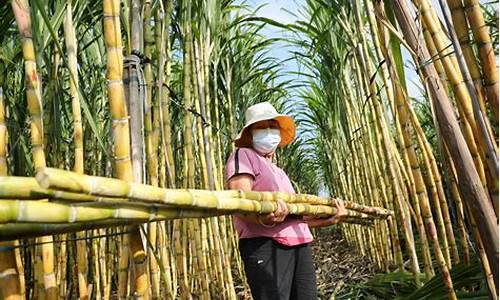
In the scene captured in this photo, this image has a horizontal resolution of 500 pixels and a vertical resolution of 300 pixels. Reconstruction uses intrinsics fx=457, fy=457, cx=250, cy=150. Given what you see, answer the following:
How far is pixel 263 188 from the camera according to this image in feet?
5.18

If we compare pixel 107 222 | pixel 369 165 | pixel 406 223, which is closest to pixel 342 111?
pixel 369 165

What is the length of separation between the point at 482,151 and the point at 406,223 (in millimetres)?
1059

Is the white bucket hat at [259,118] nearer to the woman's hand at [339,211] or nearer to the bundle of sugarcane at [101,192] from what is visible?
the woman's hand at [339,211]

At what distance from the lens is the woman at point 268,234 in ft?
4.92

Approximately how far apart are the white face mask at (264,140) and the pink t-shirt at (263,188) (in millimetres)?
38

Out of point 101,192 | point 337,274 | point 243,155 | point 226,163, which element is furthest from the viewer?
point 337,274

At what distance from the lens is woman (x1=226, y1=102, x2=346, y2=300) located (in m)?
1.50

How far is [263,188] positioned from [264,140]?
190 mm

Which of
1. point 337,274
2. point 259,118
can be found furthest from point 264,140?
point 337,274

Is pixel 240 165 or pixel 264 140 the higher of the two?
pixel 264 140

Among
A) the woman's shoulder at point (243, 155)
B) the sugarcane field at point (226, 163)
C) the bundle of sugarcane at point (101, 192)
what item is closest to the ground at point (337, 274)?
the sugarcane field at point (226, 163)

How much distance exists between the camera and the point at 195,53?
2754 millimetres

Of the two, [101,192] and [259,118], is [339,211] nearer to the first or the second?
[259,118]

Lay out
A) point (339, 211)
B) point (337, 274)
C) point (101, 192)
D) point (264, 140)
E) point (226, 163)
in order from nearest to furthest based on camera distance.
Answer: point (101, 192), point (339, 211), point (264, 140), point (226, 163), point (337, 274)
